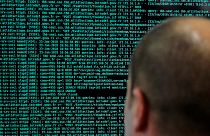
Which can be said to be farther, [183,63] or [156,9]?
[156,9]

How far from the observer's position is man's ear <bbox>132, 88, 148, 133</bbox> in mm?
699

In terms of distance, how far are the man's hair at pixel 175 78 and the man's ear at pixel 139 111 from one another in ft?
0.04

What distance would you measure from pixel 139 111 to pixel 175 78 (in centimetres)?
8

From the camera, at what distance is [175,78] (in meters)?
0.69

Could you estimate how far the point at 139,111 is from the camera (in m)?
0.70

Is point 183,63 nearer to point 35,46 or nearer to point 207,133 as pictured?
point 207,133

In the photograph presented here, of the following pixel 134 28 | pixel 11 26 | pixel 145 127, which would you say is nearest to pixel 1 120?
pixel 11 26

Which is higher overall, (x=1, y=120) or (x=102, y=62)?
(x=102, y=62)

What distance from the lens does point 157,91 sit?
0.70m

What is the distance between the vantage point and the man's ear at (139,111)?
27.5 inches

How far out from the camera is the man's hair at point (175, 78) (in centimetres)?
67

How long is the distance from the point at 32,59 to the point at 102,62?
31 centimetres

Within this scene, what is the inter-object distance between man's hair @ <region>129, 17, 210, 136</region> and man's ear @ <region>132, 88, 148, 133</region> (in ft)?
0.04

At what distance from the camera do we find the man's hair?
0.67 metres
